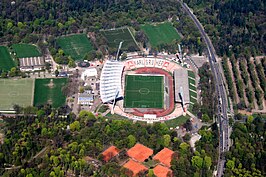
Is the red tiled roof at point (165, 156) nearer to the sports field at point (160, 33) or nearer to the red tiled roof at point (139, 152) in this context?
the red tiled roof at point (139, 152)

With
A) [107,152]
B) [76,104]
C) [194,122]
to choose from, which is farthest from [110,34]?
[107,152]

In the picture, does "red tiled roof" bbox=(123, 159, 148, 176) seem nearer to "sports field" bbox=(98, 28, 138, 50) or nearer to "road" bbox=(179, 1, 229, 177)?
"road" bbox=(179, 1, 229, 177)

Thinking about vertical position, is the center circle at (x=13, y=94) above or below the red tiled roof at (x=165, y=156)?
above

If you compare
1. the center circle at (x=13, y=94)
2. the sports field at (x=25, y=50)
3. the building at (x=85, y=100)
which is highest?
the sports field at (x=25, y=50)

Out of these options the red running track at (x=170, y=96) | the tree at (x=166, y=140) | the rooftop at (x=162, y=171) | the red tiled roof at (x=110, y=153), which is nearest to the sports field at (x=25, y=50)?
the red running track at (x=170, y=96)

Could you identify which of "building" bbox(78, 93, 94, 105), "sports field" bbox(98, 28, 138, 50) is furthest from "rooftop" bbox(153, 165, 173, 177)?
"sports field" bbox(98, 28, 138, 50)

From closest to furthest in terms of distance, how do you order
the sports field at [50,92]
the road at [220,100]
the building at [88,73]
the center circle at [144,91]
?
the road at [220,100] → the sports field at [50,92] → the center circle at [144,91] → the building at [88,73]

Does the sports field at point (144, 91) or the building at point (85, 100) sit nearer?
the building at point (85, 100)
